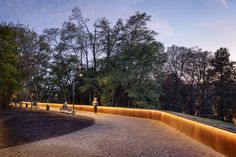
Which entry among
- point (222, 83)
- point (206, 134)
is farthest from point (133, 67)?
point (206, 134)

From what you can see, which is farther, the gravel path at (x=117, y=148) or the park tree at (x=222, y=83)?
the park tree at (x=222, y=83)

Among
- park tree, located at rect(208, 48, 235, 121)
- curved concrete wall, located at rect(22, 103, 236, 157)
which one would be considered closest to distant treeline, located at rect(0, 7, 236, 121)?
park tree, located at rect(208, 48, 235, 121)

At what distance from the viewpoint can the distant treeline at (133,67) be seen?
46.1m

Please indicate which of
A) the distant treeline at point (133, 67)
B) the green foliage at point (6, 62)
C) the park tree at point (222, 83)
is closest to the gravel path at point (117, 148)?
the green foliage at point (6, 62)

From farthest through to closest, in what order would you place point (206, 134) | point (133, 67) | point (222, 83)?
point (222, 83)
point (133, 67)
point (206, 134)

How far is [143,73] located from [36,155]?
3749 cm

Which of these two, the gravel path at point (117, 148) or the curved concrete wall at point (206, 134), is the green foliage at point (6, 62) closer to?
the curved concrete wall at point (206, 134)

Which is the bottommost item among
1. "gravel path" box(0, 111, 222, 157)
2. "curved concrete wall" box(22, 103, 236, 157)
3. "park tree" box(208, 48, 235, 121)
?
"gravel path" box(0, 111, 222, 157)

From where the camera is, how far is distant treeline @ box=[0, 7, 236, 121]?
46.1 metres

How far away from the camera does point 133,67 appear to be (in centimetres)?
4706

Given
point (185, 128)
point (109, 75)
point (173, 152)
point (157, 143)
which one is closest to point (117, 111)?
point (109, 75)

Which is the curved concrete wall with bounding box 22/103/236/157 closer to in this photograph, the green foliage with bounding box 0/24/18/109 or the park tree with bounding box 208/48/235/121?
the green foliage with bounding box 0/24/18/109

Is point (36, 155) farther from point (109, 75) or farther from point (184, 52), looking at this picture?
point (184, 52)

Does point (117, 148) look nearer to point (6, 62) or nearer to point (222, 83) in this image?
point (6, 62)
